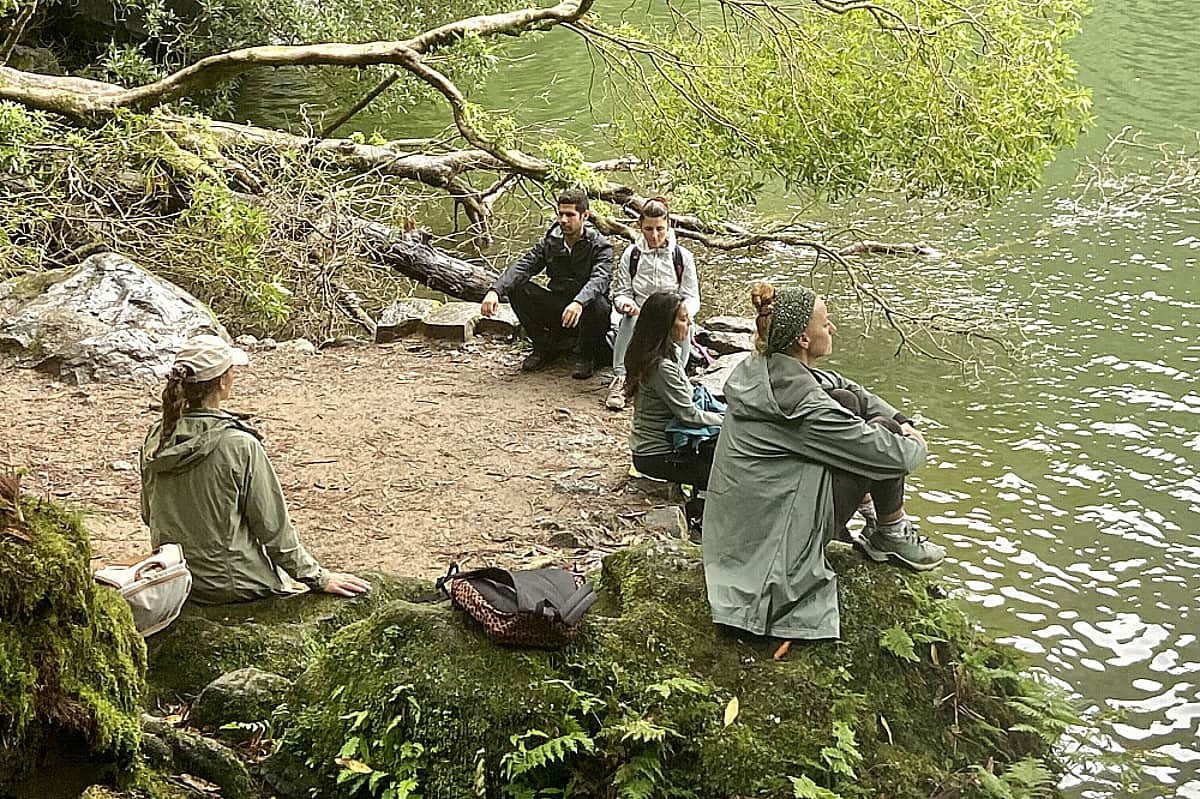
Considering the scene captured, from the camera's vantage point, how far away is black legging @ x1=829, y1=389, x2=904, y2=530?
4.75 meters

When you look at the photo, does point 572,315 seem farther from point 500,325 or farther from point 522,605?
point 522,605

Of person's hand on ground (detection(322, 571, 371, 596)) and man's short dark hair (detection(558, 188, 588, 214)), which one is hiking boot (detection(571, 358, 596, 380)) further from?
person's hand on ground (detection(322, 571, 371, 596))

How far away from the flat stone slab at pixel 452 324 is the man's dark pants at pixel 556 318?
1.21 meters

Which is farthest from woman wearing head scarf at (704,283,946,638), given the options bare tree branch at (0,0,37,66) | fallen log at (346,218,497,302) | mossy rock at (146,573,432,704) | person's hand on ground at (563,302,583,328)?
bare tree branch at (0,0,37,66)

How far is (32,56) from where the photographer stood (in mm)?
16062

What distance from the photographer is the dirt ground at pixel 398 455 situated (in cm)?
675

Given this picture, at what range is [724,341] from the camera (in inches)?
408

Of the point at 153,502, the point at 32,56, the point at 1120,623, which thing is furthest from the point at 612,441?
the point at 32,56

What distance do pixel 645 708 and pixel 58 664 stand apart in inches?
73.2

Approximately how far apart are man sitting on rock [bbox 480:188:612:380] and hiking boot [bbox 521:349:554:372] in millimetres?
186

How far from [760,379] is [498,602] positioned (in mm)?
1431

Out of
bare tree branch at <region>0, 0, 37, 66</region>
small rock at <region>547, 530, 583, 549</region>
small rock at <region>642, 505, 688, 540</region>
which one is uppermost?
bare tree branch at <region>0, 0, 37, 66</region>

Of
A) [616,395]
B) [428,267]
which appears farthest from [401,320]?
[616,395]

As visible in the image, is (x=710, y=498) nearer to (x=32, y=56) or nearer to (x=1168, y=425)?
(x=1168, y=425)
